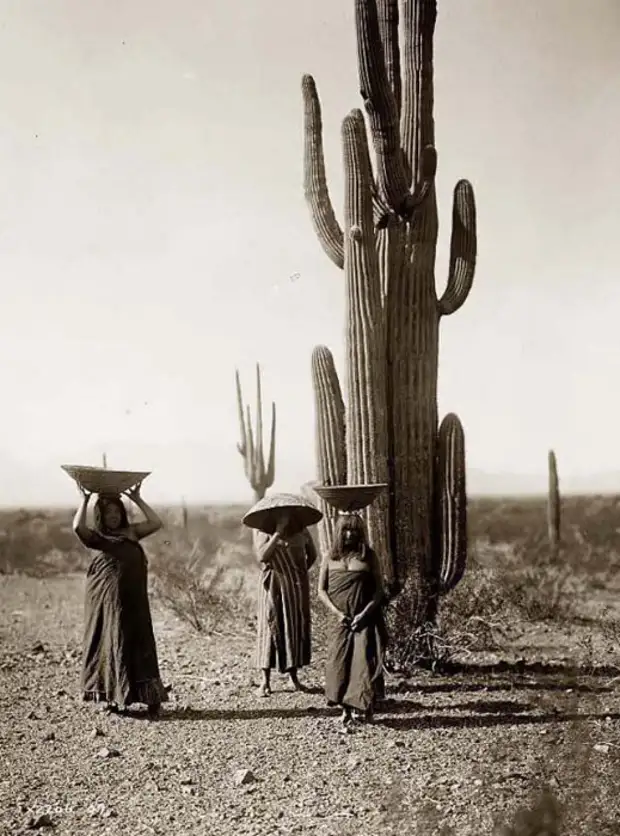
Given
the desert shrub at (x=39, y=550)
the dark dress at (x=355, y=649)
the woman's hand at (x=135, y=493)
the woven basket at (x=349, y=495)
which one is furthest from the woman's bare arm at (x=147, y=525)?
the desert shrub at (x=39, y=550)

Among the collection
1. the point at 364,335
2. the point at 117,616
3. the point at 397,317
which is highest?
the point at 397,317

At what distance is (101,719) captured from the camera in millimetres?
7352

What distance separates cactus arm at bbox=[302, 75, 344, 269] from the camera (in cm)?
1001

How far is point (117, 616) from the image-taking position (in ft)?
23.7

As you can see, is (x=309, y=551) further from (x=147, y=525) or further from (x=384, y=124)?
(x=384, y=124)

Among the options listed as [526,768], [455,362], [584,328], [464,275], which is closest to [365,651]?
[526,768]

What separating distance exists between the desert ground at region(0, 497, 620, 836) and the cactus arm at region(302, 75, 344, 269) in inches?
151

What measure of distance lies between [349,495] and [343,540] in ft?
1.36

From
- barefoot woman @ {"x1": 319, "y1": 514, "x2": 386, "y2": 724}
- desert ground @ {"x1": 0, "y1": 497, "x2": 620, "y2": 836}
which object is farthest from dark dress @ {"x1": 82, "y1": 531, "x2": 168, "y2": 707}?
barefoot woman @ {"x1": 319, "y1": 514, "x2": 386, "y2": 724}

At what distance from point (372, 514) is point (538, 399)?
570 cm

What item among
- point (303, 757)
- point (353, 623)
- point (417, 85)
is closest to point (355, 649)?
point (353, 623)

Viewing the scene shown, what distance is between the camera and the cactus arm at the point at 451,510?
9.22 metres

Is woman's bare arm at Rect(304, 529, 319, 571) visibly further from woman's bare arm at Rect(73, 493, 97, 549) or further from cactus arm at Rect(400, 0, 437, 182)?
cactus arm at Rect(400, 0, 437, 182)

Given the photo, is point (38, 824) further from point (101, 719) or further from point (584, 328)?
point (584, 328)
